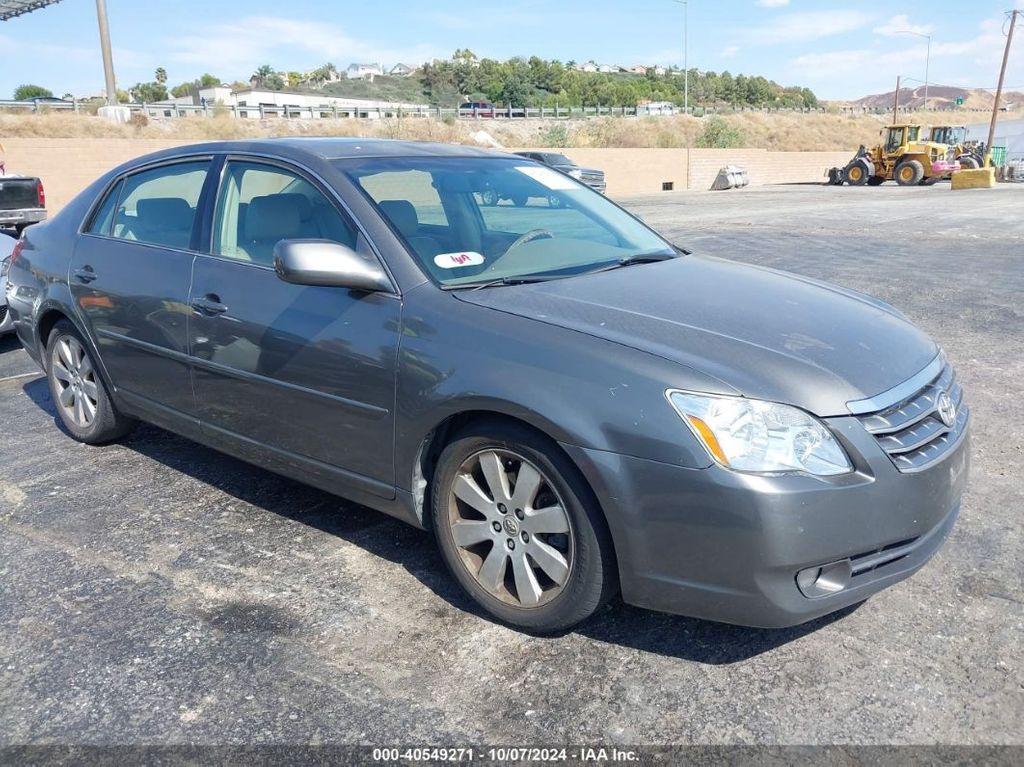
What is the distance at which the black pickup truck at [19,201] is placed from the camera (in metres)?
16.2

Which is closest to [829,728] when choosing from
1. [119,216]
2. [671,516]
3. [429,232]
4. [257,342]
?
[671,516]

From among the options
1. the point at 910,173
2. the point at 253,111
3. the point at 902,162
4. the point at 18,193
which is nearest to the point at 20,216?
the point at 18,193

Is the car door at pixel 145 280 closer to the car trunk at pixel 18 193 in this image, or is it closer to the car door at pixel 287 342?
the car door at pixel 287 342

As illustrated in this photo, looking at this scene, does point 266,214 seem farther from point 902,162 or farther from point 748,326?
point 902,162

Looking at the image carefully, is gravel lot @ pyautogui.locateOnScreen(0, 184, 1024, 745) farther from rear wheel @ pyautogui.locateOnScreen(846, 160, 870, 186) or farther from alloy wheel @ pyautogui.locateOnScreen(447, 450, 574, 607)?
rear wheel @ pyautogui.locateOnScreen(846, 160, 870, 186)

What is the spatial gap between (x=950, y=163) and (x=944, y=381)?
39.6 m

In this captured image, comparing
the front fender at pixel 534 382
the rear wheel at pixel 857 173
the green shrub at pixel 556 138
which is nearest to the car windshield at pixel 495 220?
the front fender at pixel 534 382

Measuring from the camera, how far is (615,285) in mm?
3389

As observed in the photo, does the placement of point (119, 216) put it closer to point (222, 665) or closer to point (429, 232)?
point (429, 232)

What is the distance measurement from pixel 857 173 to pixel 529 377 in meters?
39.8

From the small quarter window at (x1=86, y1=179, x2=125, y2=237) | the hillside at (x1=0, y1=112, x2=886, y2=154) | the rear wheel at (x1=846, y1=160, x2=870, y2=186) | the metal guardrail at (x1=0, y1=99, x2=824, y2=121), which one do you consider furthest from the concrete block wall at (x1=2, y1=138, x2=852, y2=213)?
the metal guardrail at (x1=0, y1=99, x2=824, y2=121)

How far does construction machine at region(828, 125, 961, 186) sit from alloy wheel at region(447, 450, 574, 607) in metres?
38.5

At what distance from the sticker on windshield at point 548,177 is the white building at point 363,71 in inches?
5055

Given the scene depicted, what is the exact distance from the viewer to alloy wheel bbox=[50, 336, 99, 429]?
4.87 metres
